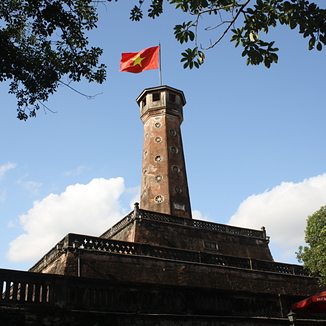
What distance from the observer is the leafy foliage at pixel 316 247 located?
60.0 ft

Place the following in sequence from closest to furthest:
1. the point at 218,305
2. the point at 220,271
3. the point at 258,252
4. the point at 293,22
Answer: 1. the point at 293,22
2. the point at 218,305
3. the point at 220,271
4. the point at 258,252

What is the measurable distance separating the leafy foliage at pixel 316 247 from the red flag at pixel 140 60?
14183mm

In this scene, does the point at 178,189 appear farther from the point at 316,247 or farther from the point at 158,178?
the point at 316,247

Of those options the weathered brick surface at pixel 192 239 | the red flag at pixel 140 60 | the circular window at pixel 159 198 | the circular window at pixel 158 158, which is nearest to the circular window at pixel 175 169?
the circular window at pixel 158 158

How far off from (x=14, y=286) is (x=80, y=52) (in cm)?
580

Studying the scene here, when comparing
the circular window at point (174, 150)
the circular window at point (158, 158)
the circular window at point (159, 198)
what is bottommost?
the circular window at point (159, 198)

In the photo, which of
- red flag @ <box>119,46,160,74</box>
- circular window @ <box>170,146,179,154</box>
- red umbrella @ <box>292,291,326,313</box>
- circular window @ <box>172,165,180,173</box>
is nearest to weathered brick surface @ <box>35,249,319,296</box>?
red umbrella @ <box>292,291,326,313</box>

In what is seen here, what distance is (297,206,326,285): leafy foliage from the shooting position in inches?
720

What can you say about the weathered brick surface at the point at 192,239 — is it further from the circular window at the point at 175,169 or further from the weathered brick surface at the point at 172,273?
the circular window at the point at 175,169

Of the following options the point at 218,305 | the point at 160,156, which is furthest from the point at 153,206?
the point at 218,305

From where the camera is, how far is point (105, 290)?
1005 centimetres

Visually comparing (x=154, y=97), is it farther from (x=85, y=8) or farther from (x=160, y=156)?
(x=85, y=8)

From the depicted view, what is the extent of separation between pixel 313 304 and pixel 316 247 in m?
7.53

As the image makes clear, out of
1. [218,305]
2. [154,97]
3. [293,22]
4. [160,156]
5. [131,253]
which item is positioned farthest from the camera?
[154,97]
